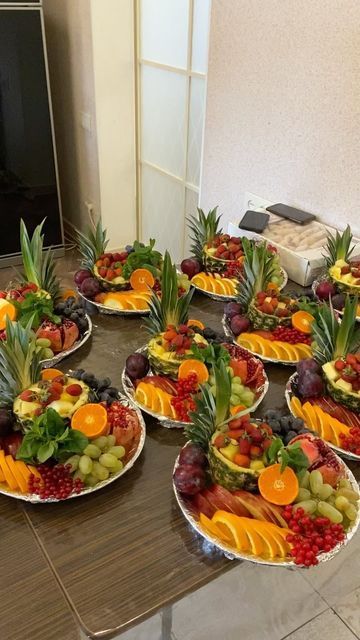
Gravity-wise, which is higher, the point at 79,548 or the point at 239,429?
the point at 239,429

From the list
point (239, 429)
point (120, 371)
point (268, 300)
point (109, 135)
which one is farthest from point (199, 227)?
point (109, 135)

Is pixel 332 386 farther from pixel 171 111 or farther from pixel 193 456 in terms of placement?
pixel 171 111

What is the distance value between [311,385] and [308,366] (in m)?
0.05

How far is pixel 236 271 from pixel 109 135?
206 centimetres

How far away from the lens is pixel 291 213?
2236 millimetres

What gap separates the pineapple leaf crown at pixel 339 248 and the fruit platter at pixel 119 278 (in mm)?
534

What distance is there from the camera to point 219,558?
3.19 ft

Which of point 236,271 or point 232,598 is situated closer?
point 232,598

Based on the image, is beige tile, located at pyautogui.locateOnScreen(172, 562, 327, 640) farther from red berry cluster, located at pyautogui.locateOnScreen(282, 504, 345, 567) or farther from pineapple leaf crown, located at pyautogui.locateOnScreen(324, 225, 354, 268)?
pineapple leaf crown, located at pyautogui.locateOnScreen(324, 225, 354, 268)

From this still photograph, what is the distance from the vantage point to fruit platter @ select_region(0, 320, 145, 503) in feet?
3.47

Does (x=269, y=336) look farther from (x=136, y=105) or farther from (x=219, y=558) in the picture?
(x=136, y=105)

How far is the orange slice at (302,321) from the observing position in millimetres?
1527

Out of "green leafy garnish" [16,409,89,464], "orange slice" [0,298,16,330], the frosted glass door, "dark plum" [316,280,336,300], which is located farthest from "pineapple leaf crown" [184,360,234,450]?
the frosted glass door

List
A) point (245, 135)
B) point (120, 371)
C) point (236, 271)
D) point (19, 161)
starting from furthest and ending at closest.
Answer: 1. point (19, 161)
2. point (245, 135)
3. point (236, 271)
4. point (120, 371)
